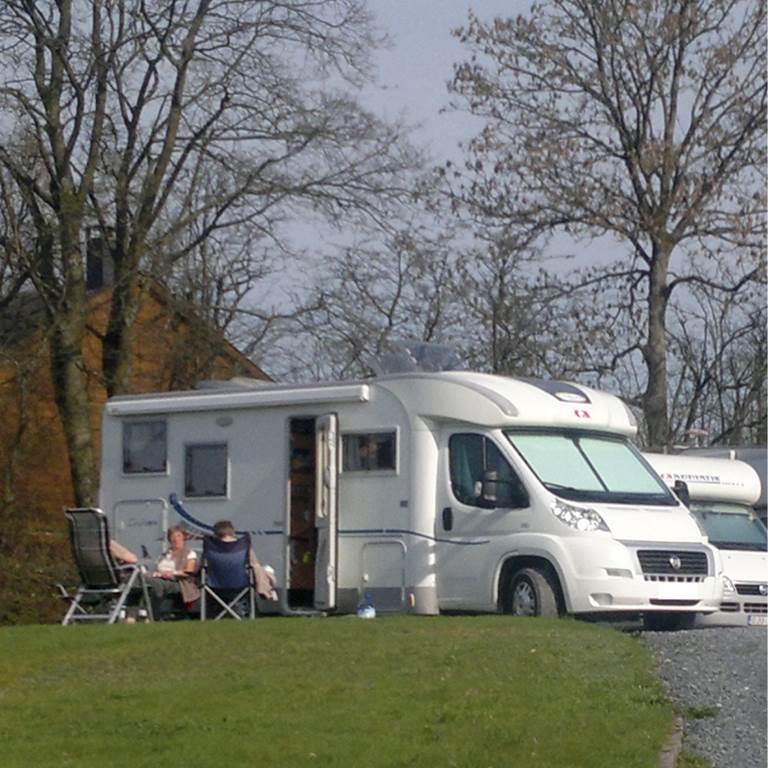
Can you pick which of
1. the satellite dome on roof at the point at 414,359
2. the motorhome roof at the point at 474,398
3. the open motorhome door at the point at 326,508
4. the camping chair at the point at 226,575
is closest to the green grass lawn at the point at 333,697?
the camping chair at the point at 226,575

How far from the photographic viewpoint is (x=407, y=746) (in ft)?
30.8

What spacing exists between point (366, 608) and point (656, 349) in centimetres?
1374

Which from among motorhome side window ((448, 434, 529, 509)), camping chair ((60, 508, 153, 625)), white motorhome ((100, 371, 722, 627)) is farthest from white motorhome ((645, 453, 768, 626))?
camping chair ((60, 508, 153, 625))

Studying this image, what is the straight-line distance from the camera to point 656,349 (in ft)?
101

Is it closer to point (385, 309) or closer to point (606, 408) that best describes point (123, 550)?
point (606, 408)

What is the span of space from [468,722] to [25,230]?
21.1 metres

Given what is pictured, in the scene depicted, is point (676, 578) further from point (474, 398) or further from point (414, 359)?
point (414, 359)

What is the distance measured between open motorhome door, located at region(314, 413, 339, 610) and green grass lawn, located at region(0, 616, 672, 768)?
3892 millimetres

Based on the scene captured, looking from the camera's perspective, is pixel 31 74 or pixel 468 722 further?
pixel 31 74

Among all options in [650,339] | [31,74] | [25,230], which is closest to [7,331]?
[25,230]

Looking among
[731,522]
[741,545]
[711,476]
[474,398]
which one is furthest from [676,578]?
[731,522]

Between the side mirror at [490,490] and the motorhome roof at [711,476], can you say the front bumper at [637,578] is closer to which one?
the side mirror at [490,490]

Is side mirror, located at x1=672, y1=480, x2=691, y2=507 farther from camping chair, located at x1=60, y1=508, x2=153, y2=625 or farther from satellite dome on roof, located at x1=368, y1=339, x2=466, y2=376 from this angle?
camping chair, located at x1=60, y1=508, x2=153, y2=625

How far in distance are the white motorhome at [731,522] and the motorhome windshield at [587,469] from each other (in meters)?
1.96
